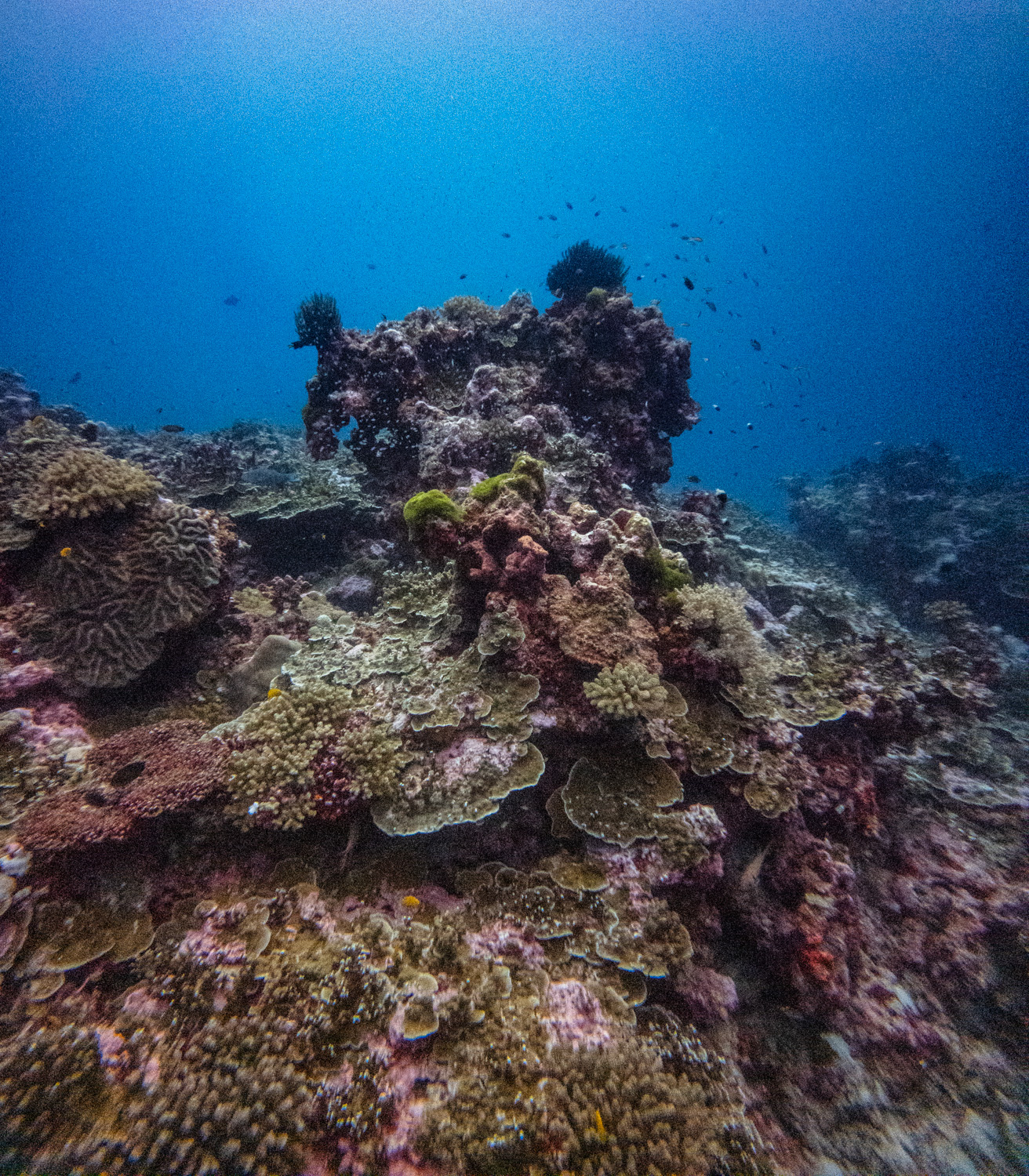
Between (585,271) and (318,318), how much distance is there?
19.6 ft

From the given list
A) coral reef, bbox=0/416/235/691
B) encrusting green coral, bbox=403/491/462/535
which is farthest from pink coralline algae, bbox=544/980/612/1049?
coral reef, bbox=0/416/235/691

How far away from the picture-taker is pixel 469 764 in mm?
4559

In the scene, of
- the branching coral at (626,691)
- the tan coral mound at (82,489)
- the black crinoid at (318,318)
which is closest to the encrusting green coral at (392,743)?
the branching coral at (626,691)

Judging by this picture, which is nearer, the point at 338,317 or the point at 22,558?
the point at 22,558

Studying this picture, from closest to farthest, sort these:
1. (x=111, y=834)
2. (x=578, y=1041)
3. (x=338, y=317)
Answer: (x=578, y=1041)
(x=111, y=834)
(x=338, y=317)

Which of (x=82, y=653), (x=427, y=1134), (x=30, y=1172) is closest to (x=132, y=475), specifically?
(x=82, y=653)

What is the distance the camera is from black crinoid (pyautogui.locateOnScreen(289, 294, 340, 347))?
888 cm

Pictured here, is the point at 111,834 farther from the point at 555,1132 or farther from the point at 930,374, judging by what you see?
the point at 930,374

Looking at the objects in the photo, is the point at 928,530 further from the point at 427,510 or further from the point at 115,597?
the point at 115,597

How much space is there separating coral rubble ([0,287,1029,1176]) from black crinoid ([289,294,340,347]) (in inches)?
165

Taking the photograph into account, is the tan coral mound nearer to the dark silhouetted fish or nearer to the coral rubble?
the coral rubble

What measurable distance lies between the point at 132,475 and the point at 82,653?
6.59ft

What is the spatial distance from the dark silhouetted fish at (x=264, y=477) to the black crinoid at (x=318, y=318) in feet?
9.72

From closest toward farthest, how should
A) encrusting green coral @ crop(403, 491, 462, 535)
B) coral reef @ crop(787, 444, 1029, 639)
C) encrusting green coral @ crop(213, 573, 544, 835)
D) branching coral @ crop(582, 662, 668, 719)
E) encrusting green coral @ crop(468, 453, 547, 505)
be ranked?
encrusting green coral @ crop(213, 573, 544, 835) < branching coral @ crop(582, 662, 668, 719) < encrusting green coral @ crop(403, 491, 462, 535) < encrusting green coral @ crop(468, 453, 547, 505) < coral reef @ crop(787, 444, 1029, 639)
